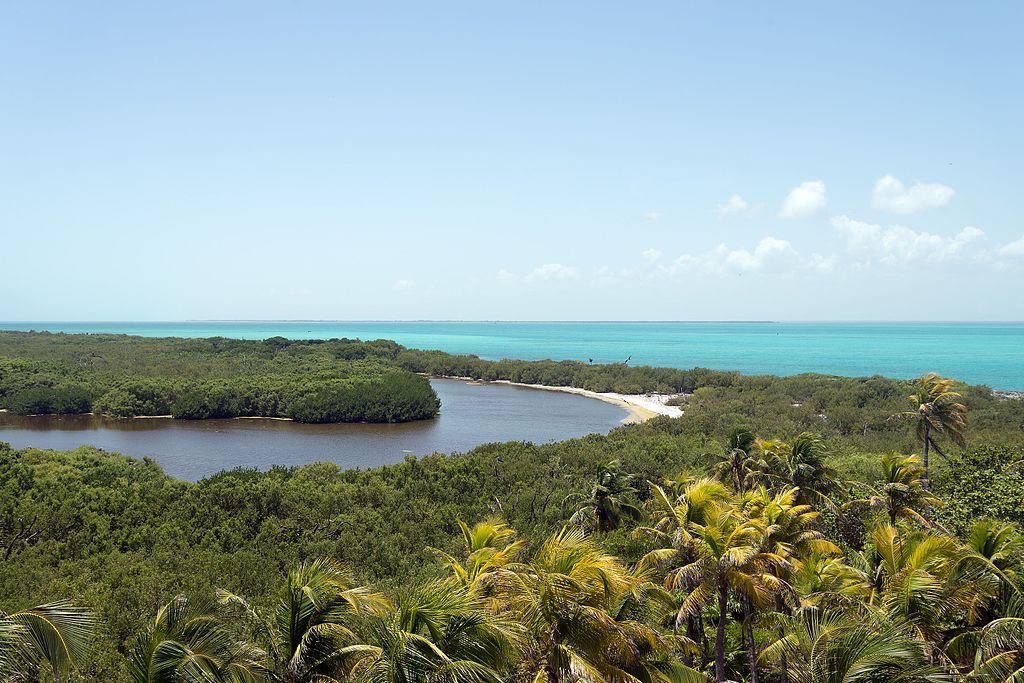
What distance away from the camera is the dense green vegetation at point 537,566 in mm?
8922

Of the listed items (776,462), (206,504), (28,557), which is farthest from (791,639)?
(206,504)

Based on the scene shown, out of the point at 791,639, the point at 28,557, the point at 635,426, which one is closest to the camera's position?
the point at 791,639

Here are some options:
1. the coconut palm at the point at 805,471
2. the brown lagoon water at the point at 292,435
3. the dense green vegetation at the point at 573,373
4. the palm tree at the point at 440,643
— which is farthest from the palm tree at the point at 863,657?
the dense green vegetation at the point at 573,373

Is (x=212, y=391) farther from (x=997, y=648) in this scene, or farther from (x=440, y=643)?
(x=997, y=648)

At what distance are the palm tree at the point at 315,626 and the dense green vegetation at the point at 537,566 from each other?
0.11 ft

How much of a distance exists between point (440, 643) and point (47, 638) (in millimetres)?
4611

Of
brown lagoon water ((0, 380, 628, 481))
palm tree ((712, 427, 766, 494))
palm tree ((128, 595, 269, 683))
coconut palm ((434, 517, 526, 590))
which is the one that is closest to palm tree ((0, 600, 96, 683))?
palm tree ((128, 595, 269, 683))

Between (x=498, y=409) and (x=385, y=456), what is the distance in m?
33.8

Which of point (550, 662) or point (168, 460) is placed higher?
point (550, 662)

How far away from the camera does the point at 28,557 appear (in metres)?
25.2

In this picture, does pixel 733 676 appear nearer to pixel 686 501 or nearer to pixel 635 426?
pixel 686 501

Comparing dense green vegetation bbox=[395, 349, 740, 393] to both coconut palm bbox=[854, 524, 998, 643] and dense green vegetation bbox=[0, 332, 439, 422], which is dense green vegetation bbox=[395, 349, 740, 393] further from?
coconut palm bbox=[854, 524, 998, 643]

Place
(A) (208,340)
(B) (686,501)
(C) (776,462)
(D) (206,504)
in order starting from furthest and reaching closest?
1. (A) (208,340)
2. (D) (206,504)
3. (C) (776,462)
4. (B) (686,501)

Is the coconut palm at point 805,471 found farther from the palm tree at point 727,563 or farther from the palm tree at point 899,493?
the palm tree at point 727,563
